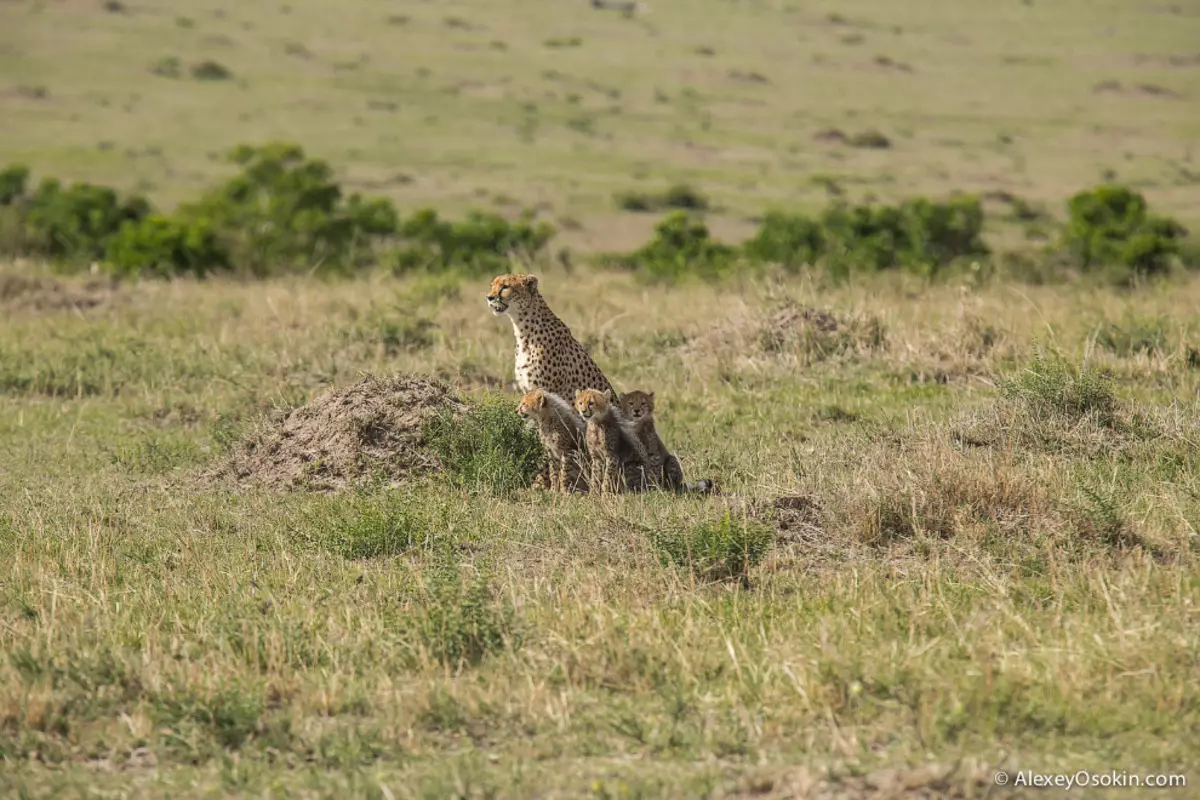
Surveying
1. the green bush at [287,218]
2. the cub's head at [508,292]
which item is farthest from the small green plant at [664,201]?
the cub's head at [508,292]

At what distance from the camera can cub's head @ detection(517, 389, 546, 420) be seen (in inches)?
290

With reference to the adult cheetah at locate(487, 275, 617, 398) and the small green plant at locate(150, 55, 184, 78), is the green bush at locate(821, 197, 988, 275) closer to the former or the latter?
the adult cheetah at locate(487, 275, 617, 398)

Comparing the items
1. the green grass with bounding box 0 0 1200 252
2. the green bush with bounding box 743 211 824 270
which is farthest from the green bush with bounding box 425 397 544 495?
the green grass with bounding box 0 0 1200 252

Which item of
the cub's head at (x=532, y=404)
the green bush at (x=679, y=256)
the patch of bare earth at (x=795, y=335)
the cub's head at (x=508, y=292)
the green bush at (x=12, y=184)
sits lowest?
the green bush at (x=12, y=184)

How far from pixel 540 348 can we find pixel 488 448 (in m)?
0.88

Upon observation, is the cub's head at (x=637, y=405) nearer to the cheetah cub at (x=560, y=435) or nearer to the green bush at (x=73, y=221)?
the cheetah cub at (x=560, y=435)

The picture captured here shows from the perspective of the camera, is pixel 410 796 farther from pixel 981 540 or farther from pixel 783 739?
pixel 981 540

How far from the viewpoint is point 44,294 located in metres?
13.8

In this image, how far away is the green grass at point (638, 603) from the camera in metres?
4.22

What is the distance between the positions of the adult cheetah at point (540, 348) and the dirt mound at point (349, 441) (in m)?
0.42

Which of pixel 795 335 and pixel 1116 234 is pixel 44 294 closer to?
pixel 795 335

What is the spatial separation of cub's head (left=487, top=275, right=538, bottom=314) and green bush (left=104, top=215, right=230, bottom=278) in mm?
9023

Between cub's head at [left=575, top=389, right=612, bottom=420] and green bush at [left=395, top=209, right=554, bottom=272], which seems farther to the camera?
green bush at [left=395, top=209, right=554, bottom=272]

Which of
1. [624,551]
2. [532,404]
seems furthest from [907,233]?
[624,551]
